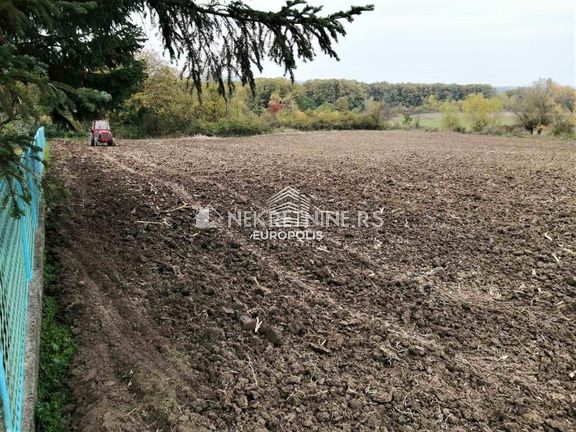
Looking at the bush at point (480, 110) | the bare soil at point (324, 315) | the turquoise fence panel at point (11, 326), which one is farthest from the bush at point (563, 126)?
the turquoise fence panel at point (11, 326)

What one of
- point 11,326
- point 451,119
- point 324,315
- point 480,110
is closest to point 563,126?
point 480,110

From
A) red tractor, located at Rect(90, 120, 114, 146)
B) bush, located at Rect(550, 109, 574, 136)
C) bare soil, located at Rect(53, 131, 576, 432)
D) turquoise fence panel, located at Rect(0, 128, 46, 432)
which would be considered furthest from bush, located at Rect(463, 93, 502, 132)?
turquoise fence panel, located at Rect(0, 128, 46, 432)

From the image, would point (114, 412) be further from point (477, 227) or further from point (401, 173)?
point (401, 173)

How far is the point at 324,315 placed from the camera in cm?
356

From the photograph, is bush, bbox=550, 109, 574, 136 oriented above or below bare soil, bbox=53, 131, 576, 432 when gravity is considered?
above

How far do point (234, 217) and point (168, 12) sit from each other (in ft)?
8.56

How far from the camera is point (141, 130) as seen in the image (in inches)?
931

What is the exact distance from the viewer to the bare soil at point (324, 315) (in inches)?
104

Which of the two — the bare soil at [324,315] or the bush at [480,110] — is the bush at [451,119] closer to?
the bush at [480,110]

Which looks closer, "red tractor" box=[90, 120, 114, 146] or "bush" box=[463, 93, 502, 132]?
"red tractor" box=[90, 120, 114, 146]

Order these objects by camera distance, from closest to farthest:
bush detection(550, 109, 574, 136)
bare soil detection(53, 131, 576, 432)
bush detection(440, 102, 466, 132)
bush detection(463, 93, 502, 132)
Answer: bare soil detection(53, 131, 576, 432), bush detection(550, 109, 574, 136), bush detection(463, 93, 502, 132), bush detection(440, 102, 466, 132)

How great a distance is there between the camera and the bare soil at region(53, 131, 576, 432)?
2.65 metres

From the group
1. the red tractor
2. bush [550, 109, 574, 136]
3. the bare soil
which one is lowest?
the bare soil

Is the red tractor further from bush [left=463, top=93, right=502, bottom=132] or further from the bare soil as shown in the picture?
bush [left=463, top=93, right=502, bottom=132]
